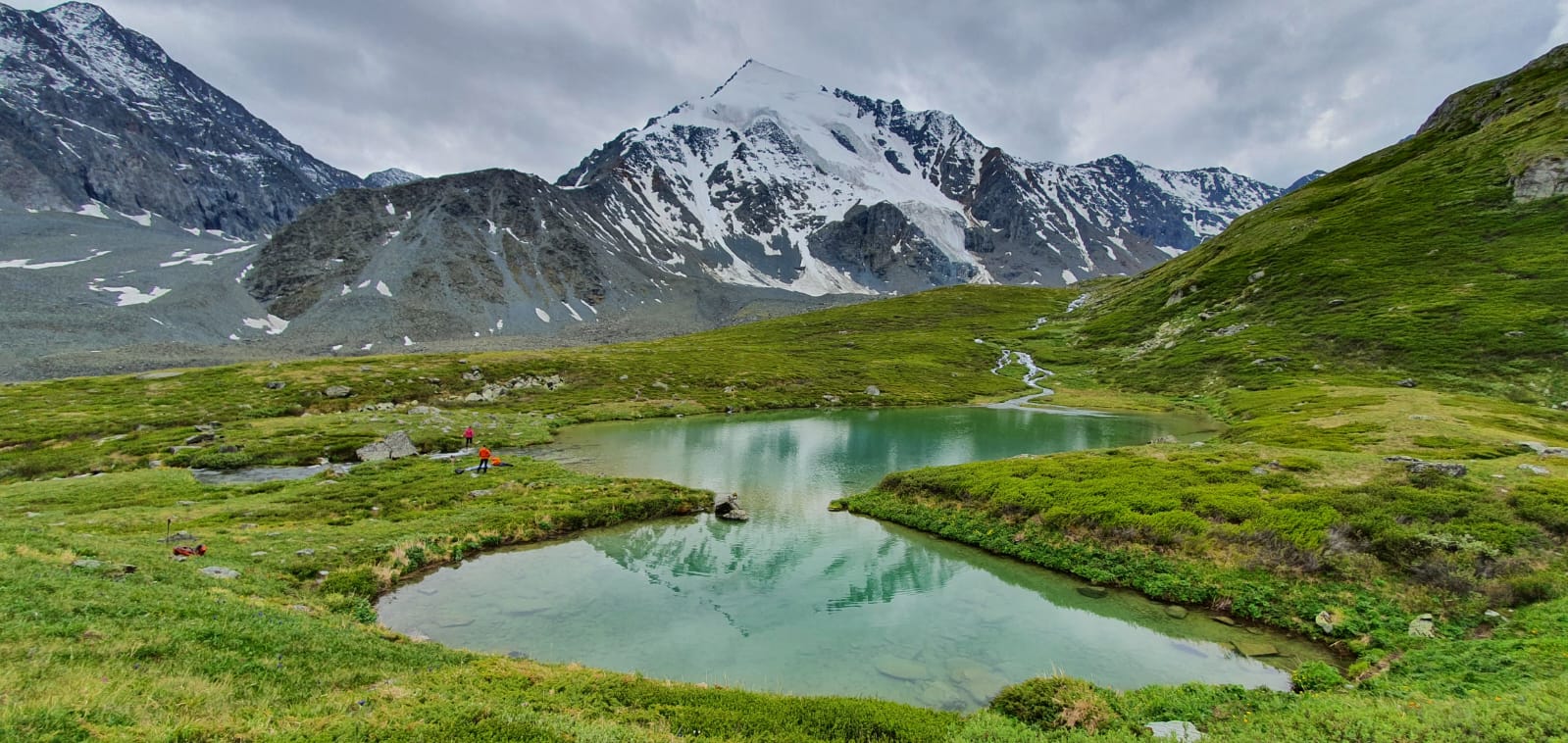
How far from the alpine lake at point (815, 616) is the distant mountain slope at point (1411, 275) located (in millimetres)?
76413

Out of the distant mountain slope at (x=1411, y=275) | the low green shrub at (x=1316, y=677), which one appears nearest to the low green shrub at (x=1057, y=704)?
the low green shrub at (x=1316, y=677)

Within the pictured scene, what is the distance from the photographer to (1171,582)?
22.5 m

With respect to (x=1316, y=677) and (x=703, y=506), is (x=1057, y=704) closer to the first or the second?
(x=1316, y=677)

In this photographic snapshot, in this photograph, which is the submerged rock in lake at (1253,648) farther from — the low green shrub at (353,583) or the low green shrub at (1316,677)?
the low green shrub at (353,583)

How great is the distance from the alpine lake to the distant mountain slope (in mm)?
76413

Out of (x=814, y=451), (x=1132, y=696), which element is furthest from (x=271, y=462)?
(x=1132, y=696)

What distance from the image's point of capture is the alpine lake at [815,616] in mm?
17375

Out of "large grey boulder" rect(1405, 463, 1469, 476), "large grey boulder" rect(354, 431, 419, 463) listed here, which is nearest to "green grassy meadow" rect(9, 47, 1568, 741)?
"large grey boulder" rect(1405, 463, 1469, 476)

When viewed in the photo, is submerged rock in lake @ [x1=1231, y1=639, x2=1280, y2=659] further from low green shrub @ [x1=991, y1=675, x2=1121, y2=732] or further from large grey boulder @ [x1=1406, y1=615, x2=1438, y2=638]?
low green shrub @ [x1=991, y1=675, x2=1121, y2=732]

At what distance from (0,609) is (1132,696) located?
81.2ft

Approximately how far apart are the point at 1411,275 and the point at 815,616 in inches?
5233

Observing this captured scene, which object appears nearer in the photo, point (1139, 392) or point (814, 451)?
point (814, 451)

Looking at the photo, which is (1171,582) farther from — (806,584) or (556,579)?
(556,579)

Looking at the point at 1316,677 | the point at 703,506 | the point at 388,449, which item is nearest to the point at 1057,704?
the point at 1316,677
